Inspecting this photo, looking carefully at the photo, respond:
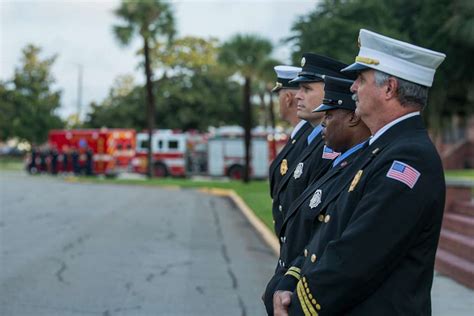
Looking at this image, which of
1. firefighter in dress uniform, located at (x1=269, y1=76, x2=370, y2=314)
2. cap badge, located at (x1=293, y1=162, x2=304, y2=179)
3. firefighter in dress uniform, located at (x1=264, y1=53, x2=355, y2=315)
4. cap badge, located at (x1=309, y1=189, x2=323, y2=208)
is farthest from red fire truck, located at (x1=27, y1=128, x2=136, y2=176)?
cap badge, located at (x1=309, y1=189, x2=323, y2=208)

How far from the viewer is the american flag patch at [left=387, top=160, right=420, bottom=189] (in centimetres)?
272

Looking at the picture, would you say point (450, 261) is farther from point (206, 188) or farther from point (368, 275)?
point (206, 188)

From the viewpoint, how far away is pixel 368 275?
9.02 feet

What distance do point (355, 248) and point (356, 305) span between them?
251mm

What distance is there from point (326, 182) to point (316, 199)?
10 centimetres

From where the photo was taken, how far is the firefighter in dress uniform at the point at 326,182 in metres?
3.26

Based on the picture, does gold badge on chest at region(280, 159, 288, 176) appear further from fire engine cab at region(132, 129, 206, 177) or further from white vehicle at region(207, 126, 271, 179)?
fire engine cab at region(132, 129, 206, 177)

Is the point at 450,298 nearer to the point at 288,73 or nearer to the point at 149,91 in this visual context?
the point at 288,73

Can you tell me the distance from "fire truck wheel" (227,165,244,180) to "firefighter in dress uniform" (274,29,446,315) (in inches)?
1516

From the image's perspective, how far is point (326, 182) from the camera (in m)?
3.34

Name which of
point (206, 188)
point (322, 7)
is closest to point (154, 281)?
point (322, 7)

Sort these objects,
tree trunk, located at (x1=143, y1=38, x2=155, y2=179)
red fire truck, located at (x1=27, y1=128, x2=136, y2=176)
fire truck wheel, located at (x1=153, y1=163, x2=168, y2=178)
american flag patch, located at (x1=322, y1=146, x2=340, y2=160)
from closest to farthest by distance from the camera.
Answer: american flag patch, located at (x1=322, y1=146, x2=340, y2=160)
tree trunk, located at (x1=143, y1=38, x2=155, y2=179)
red fire truck, located at (x1=27, y1=128, x2=136, y2=176)
fire truck wheel, located at (x1=153, y1=163, x2=168, y2=178)

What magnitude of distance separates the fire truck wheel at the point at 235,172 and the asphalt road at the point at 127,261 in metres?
21.6

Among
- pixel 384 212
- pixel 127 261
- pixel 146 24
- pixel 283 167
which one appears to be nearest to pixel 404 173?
pixel 384 212
